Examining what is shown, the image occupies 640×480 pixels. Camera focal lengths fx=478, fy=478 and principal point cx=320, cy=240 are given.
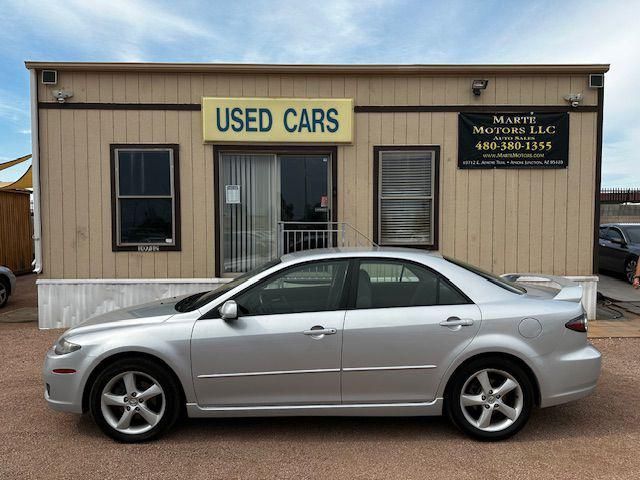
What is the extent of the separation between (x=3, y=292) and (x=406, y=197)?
787 centimetres

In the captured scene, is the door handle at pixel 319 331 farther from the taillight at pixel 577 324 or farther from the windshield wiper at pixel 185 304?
the taillight at pixel 577 324

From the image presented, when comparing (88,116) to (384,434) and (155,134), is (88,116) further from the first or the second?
(384,434)

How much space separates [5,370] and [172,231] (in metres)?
3.05

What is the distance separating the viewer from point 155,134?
762cm

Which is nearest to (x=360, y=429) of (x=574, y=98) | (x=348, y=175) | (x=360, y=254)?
(x=360, y=254)

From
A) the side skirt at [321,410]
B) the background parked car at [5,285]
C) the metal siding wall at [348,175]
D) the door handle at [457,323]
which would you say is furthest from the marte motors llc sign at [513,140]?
the background parked car at [5,285]

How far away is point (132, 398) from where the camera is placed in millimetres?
3598

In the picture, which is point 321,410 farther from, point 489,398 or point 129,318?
point 129,318

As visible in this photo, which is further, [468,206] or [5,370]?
[468,206]

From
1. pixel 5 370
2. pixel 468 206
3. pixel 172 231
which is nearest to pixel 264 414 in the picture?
pixel 5 370

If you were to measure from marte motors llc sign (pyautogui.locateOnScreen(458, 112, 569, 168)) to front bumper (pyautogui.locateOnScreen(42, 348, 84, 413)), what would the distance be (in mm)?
6272

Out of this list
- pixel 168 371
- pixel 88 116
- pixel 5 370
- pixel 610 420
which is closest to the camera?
pixel 168 371

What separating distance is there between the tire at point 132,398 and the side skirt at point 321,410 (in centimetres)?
19

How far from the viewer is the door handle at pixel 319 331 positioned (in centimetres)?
356
